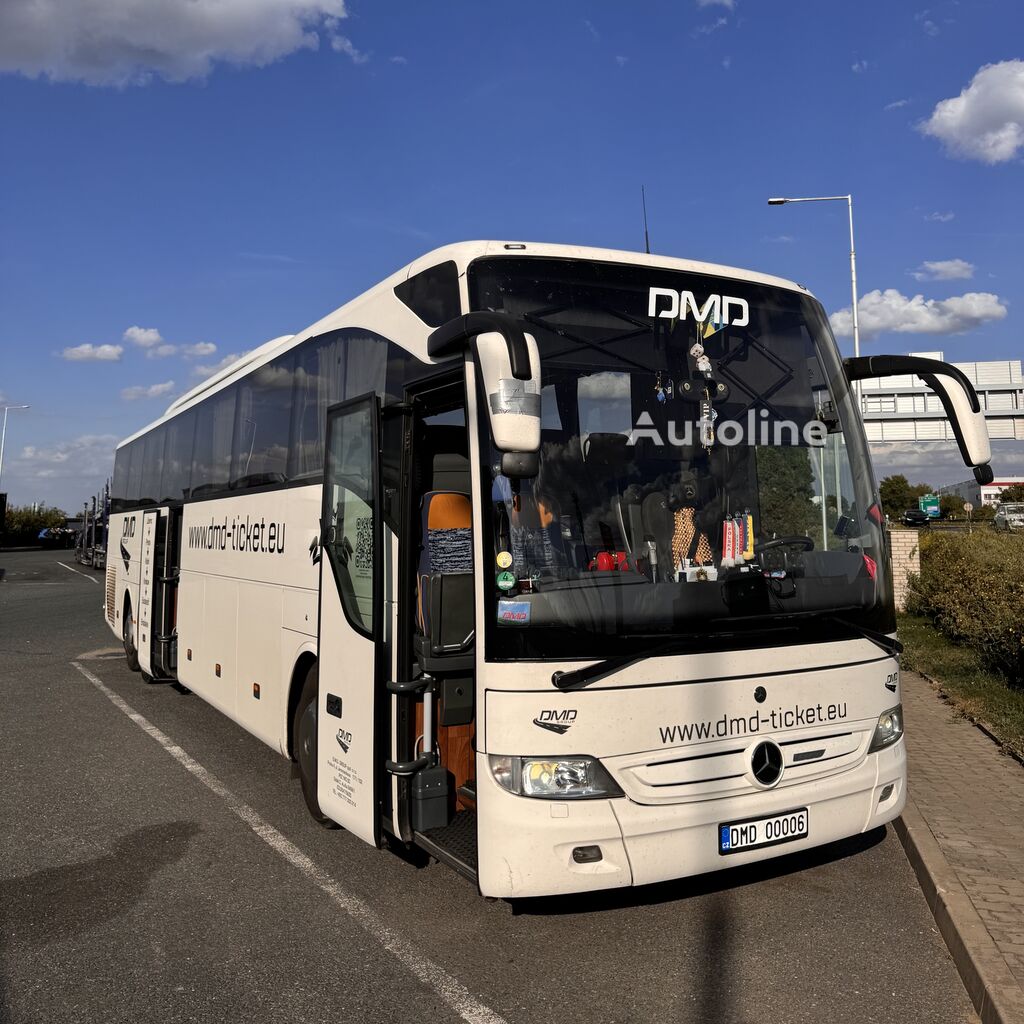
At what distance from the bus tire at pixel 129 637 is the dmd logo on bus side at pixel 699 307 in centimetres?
978

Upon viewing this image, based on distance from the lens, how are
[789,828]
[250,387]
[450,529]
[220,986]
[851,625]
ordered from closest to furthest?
1. [220,986]
2. [789,828]
3. [851,625]
4. [450,529]
5. [250,387]

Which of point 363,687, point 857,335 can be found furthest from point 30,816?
point 857,335

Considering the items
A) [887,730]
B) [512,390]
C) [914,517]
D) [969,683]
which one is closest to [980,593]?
[969,683]

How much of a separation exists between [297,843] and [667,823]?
2825 mm

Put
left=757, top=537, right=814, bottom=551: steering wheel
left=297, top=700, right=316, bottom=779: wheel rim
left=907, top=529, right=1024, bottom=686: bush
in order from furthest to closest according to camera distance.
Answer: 1. left=907, top=529, right=1024, bottom=686: bush
2. left=297, top=700, right=316, bottom=779: wheel rim
3. left=757, top=537, right=814, bottom=551: steering wheel

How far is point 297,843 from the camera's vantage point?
6.00m

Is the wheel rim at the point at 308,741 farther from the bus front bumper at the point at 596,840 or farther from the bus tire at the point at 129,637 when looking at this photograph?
the bus tire at the point at 129,637

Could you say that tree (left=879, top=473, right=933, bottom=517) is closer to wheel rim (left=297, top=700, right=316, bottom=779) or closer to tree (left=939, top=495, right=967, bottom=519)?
tree (left=939, top=495, right=967, bottom=519)

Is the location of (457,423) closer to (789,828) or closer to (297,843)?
(789,828)

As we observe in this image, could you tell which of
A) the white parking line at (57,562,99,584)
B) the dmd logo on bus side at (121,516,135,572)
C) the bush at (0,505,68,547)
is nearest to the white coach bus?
the dmd logo on bus side at (121,516,135,572)

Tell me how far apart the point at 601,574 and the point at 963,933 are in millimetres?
2301

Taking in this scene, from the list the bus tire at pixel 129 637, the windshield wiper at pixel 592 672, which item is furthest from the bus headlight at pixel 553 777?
the bus tire at pixel 129 637

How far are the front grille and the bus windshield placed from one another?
0.50 metres

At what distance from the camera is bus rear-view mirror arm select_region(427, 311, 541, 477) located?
11.9 feet
